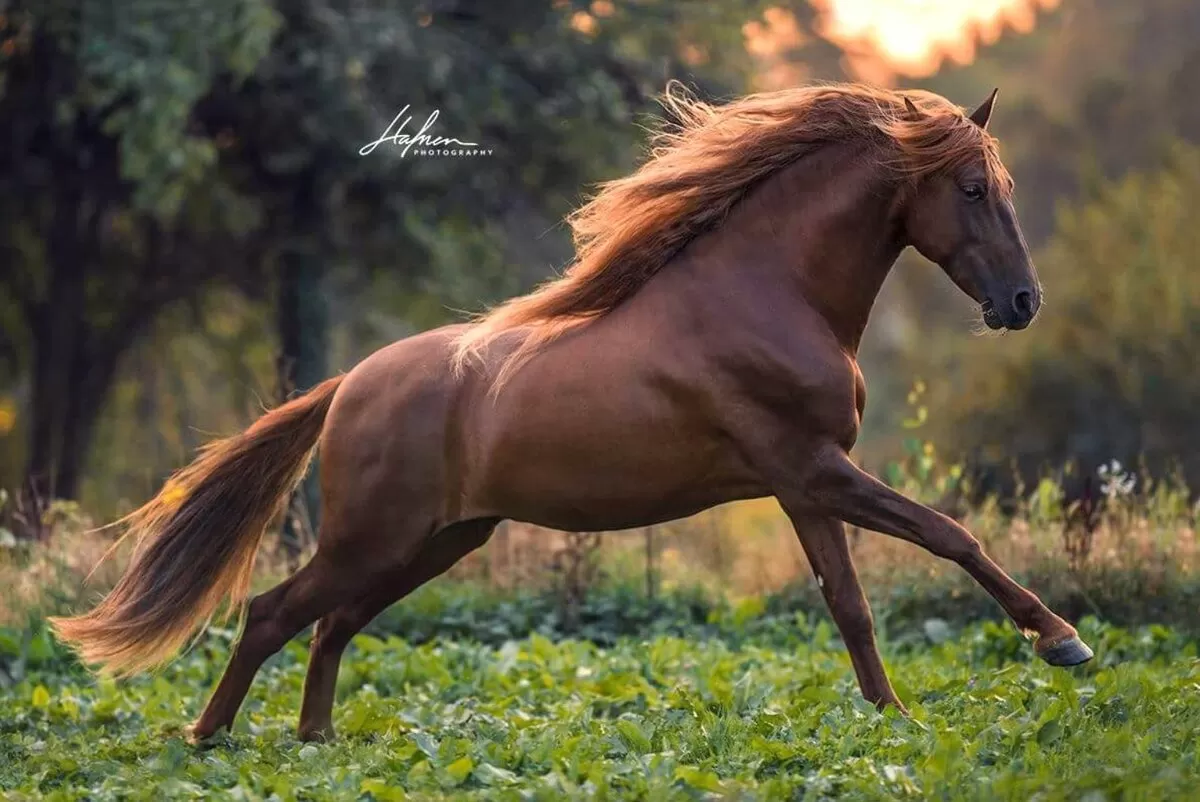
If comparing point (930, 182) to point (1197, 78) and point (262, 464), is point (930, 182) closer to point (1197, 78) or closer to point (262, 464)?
point (262, 464)

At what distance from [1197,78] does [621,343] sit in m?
28.6

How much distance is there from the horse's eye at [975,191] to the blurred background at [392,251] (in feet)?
11.6

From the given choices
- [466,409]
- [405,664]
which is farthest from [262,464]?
[405,664]

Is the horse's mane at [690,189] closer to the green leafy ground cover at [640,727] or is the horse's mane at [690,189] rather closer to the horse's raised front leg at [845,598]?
the horse's raised front leg at [845,598]

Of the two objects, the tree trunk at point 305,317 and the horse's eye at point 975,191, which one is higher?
the tree trunk at point 305,317

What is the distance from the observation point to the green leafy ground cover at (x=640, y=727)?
4.71 m

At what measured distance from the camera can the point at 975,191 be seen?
571cm

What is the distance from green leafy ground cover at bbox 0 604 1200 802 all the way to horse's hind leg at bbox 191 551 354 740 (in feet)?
0.43

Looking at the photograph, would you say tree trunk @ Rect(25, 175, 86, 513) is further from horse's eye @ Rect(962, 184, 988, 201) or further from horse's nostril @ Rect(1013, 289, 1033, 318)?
horse's nostril @ Rect(1013, 289, 1033, 318)

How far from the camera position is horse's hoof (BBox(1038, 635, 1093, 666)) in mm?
5207

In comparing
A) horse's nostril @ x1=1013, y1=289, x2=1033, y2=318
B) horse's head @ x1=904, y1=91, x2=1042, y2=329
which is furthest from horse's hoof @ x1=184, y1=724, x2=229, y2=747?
horse's nostril @ x1=1013, y1=289, x2=1033, y2=318

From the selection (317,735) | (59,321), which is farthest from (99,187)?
(317,735)

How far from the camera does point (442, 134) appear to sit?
44.6 ft

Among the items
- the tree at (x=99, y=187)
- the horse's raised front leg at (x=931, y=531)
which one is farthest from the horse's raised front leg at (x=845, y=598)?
the tree at (x=99, y=187)
